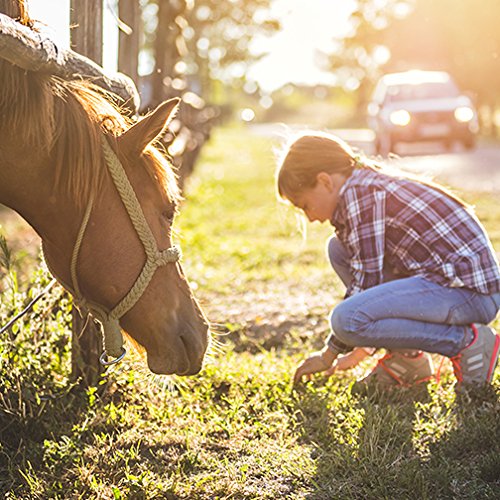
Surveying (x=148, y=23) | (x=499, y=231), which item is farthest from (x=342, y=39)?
(x=499, y=231)

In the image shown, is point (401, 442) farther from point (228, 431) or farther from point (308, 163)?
point (308, 163)

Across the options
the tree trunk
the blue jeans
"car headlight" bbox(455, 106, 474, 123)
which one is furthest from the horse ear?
"car headlight" bbox(455, 106, 474, 123)

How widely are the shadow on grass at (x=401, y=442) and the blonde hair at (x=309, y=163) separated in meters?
0.88

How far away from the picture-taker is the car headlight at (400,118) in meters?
18.0

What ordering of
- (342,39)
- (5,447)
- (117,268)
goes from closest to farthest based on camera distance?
(117,268) → (5,447) → (342,39)

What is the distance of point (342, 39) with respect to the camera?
193 feet

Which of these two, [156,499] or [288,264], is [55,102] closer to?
[156,499]

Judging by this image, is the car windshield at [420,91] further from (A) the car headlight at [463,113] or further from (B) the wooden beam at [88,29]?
(B) the wooden beam at [88,29]

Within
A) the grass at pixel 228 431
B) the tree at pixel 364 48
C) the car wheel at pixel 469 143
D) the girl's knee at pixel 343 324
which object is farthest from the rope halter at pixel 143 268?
the tree at pixel 364 48

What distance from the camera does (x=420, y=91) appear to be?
19.3 metres

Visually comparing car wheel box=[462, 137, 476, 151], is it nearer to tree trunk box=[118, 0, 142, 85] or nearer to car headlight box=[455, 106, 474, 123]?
car headlight box=[455, 106, 474, 123]

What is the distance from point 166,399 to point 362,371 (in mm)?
978

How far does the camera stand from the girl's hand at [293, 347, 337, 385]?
140 inches

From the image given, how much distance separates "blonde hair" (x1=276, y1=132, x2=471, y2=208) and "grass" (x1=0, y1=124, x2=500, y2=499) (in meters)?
0.85
